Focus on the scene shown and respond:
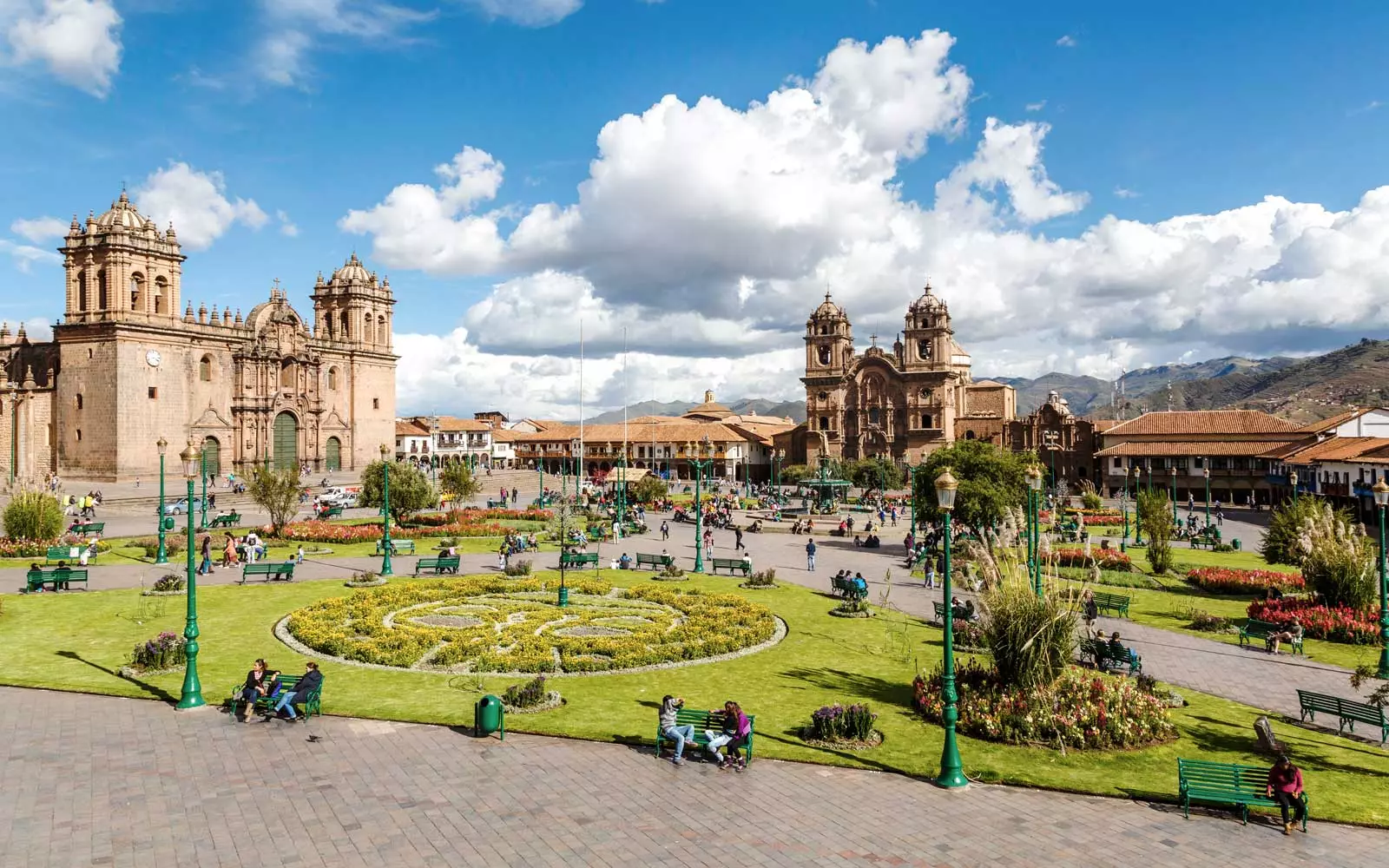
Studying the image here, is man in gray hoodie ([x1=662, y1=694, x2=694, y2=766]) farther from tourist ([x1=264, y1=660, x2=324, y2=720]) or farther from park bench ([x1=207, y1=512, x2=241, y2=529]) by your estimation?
park bench ([x1=207, y1=512, x2=241, y2=529])

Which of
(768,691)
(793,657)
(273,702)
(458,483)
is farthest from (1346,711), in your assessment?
(458,483)

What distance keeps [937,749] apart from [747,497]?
5150 centimetres

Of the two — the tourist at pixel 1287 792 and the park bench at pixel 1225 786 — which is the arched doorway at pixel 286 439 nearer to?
the park bench at pixel 1225 786

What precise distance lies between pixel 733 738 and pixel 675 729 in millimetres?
895

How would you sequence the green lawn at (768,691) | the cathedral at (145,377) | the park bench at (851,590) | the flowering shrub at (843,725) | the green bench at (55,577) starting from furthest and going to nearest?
the cathedral at (145,377) → the green bench at (55,577) → the park bench at (851,590) → the flowering shrub at (843,725) → the green lawn at (768,691)

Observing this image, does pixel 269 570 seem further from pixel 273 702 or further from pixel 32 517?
pixel 273 702

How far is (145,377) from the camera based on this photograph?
201ft

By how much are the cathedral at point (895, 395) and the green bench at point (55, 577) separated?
3003 inches

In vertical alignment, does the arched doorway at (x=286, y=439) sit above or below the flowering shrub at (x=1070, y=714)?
above

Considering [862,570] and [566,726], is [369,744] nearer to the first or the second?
[566,726]

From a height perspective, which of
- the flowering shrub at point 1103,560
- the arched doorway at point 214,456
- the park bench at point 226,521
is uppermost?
the arched doorway at point 214,456

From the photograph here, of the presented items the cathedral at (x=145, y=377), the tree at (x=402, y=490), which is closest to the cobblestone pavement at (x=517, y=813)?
the tree at (x=402, y=490)

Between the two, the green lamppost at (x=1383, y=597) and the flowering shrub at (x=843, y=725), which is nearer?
the flowering shrub at (x=843, y=725)

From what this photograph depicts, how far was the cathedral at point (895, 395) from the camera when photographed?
305ft
